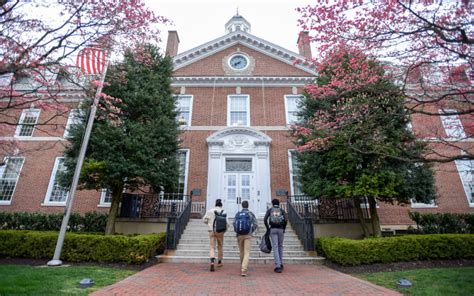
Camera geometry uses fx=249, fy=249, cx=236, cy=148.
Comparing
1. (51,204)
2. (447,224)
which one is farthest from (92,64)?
(447,224)

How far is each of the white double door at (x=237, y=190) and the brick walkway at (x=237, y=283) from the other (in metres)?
6.17

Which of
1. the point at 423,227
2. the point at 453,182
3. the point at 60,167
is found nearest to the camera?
the point at 423,227

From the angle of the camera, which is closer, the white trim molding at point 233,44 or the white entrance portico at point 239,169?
the white entrance portico at point 239,169

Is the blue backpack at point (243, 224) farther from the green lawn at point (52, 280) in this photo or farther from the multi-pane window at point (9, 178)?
the multi-pane window at point (9, 178)

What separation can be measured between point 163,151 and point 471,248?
11.3m

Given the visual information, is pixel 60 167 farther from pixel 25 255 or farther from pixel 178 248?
pixel 178 248

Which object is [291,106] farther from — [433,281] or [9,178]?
[9,178]

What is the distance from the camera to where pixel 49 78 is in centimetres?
645

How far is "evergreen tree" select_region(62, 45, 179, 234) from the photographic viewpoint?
9164mm

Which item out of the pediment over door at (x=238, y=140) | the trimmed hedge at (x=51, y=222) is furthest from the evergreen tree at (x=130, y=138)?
the pediment over door at (x=238, y=140)

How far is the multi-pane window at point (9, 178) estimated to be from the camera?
1445 centimetres

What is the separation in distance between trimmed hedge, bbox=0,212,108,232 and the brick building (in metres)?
2.23

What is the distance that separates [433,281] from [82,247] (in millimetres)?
9409

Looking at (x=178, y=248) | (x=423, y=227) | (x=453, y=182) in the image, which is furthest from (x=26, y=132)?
(x=453, y=182)
